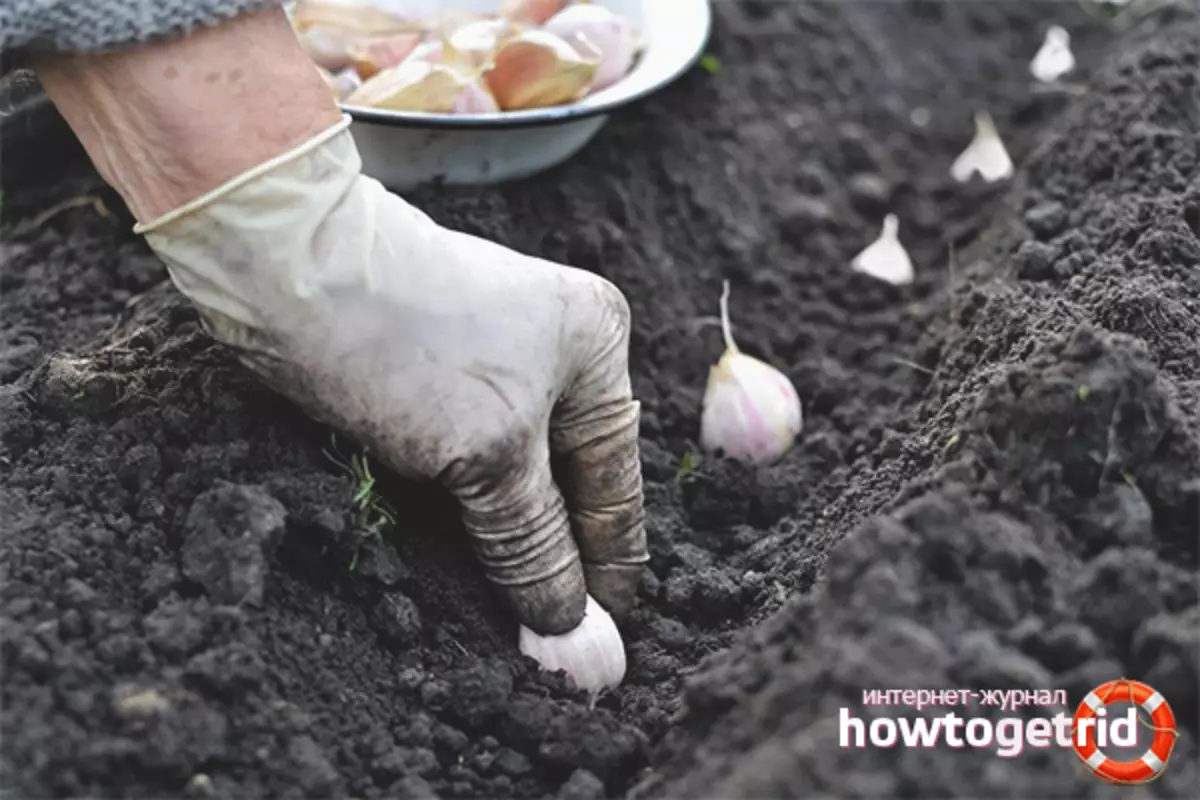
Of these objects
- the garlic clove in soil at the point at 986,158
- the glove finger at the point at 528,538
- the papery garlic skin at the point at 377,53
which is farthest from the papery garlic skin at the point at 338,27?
the garlic clove in soil at the point at 986,158

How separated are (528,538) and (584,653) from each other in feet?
→ 0.47

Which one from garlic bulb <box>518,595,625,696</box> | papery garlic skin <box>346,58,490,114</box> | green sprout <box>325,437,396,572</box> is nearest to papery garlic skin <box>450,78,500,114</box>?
papery garlic skin <box>346,58,490,114</box>

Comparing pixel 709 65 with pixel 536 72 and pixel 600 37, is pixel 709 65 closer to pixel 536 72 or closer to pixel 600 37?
pixel 600 37

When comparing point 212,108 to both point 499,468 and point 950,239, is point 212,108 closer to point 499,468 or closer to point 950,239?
point 499,468

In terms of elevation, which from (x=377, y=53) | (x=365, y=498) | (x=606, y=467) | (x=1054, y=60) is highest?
(x=377, y=53)

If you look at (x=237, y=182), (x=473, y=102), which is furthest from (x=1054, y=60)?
(x=237, y=182)

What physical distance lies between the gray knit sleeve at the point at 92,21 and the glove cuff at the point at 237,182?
0.14 meters

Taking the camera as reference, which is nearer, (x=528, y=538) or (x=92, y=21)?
(x=92, y=21)

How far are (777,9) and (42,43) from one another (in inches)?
78.5

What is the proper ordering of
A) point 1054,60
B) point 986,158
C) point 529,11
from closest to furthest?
point 529,11, point 986,158, point 1054,60

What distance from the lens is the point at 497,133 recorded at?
184 cm

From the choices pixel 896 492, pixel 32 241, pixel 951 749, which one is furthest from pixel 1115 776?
pixel 32 241

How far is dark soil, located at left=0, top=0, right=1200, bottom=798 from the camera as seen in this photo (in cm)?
109

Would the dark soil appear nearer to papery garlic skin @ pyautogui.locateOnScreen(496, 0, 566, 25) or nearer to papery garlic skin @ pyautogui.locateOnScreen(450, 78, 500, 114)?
papery garlic skin @ pyautogui.locateOnScreen(450, 78, 500, 114)
